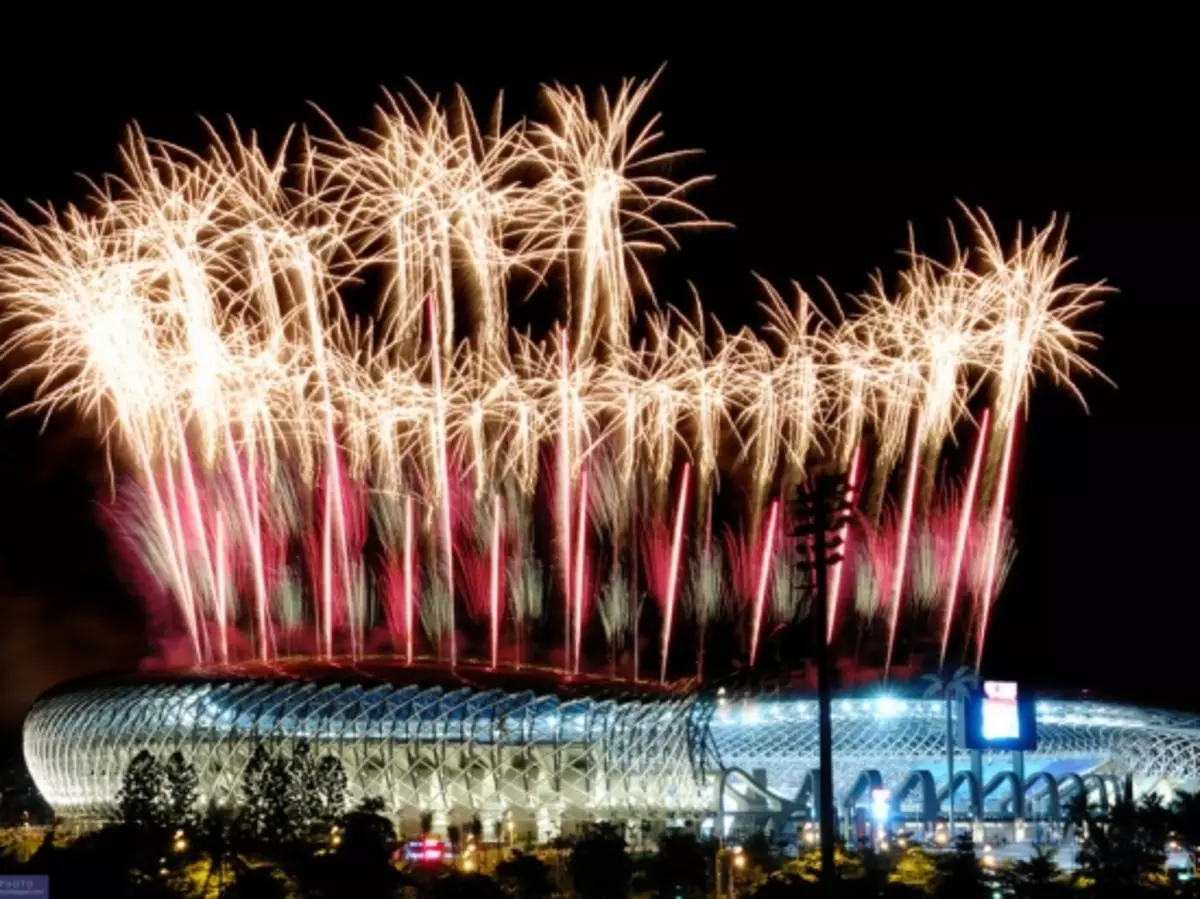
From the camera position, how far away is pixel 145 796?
75.5 metres

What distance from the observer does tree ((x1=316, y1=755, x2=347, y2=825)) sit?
75.2 meters

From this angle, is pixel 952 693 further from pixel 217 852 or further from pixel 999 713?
pixel 217 852

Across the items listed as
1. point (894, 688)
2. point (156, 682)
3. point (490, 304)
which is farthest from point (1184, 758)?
point (490, 304)

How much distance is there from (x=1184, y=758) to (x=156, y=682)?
199ft

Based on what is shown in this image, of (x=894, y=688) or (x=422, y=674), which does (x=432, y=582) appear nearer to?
(x=422, y=674)

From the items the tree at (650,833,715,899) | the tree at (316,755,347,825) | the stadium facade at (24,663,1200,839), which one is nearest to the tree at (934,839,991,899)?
the tree at (650,833,715,899)

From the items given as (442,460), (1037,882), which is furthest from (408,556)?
(1037,882)

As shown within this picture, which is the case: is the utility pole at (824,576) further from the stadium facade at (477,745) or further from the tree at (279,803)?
the stadium facade at (477,745)

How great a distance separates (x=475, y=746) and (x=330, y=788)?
1526 cm

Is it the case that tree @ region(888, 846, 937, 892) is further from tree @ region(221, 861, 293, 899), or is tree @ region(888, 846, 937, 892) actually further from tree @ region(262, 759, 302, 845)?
tree @ region(262, 759, 302, 845)

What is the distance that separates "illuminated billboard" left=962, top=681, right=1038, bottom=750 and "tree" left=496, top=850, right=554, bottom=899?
25460 millimetres

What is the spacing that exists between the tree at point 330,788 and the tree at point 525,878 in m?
25.1

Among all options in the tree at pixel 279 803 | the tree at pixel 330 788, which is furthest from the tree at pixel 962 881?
the tree at pixel 330 788

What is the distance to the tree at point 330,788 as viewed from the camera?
7519cm
